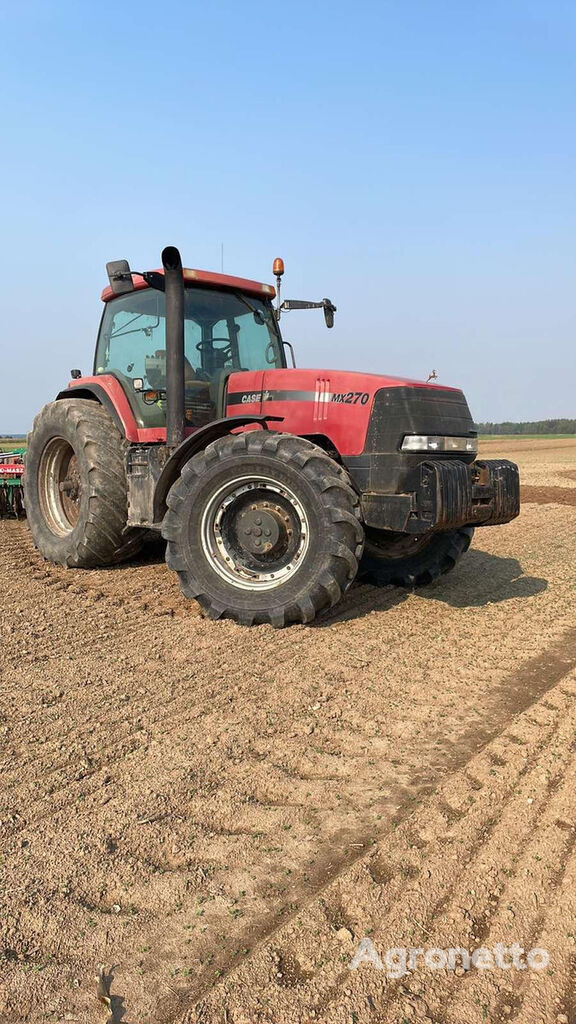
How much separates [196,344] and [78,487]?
1756 mm

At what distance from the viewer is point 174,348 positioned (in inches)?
196

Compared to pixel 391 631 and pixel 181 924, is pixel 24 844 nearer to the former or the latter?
pixel 181 924

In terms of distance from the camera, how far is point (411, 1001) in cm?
161

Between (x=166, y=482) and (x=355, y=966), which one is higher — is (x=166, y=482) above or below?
above

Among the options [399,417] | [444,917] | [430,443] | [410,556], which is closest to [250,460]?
[399,417]

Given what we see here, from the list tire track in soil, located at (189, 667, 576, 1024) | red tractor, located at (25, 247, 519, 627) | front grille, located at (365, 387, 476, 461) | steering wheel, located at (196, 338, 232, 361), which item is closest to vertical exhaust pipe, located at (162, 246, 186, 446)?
red tractor, located at (25, 247, 519, 627)

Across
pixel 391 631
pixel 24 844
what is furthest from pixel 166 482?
pixel 24 844

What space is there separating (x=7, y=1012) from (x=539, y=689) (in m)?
2.69

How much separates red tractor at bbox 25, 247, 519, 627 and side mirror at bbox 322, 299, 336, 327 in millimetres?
10

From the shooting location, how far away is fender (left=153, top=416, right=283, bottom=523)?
4.66m

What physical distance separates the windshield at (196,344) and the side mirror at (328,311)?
451mm

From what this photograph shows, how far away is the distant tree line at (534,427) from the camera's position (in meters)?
78.1

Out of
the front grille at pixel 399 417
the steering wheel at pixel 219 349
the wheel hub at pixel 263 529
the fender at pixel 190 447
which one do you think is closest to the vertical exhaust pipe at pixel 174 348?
the fender at pixel 190 447

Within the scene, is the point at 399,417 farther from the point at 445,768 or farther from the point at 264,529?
the point at 445,768
